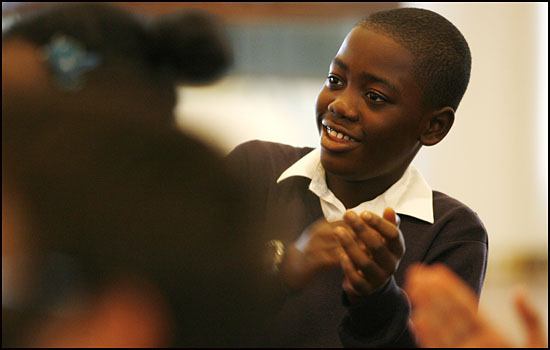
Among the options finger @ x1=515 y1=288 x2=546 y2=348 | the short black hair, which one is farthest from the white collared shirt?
finger @ x1=515 y1=288 x2=546 y2=348

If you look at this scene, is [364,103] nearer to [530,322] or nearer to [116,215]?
[530,322]

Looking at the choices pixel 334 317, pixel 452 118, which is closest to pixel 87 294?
pixel 334 317

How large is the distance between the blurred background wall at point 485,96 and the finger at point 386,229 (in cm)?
198

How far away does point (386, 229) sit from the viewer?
23.6 inches

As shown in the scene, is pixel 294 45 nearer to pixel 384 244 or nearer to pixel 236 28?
pixel 236 28

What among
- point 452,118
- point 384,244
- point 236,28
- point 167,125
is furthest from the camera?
point 236,28

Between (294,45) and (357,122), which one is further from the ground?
(357,122)

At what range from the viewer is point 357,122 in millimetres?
798

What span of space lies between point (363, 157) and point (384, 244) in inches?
8.7

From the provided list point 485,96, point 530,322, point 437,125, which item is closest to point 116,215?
point 530,322

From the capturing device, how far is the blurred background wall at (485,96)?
279 centimetres

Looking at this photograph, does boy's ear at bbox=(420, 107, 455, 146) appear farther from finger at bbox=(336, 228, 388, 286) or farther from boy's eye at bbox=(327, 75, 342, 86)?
finger at bbox=(336, 228, 388, 286)

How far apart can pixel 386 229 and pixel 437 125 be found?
1.07ft

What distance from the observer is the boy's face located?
2.60ft
